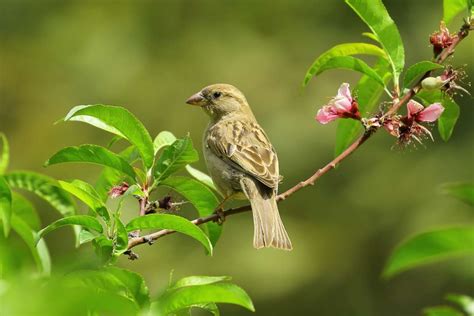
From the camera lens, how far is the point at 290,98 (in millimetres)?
13469

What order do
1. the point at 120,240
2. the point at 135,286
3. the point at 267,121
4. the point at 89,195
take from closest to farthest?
the point at 135,286 → the point at 120,240 → the point at 89,195 → the point at 267,121

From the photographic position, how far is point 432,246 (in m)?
1.77

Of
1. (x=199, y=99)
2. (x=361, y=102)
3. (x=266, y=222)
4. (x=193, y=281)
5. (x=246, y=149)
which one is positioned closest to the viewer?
(x=193, y=281)

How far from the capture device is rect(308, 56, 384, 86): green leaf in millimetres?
2850

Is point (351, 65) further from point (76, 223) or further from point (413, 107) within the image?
point (76, 223)

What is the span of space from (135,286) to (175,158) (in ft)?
2.41

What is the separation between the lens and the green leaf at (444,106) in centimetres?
307

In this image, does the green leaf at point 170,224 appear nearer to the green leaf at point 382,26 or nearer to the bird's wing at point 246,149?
the green leaf at point 382,26

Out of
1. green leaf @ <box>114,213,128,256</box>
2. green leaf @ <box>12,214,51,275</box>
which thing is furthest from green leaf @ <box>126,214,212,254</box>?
green leaf @ <box>12,214,51,275</box>

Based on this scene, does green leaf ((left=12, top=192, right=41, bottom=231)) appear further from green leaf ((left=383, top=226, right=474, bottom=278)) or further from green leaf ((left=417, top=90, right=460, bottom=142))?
green leaf ((left=383, top=226, right=474, bottom=278))

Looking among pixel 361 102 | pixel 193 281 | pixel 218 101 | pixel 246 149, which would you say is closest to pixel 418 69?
pixel 361 102

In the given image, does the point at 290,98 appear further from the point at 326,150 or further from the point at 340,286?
the point at 340,286

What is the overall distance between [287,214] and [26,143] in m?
4.06

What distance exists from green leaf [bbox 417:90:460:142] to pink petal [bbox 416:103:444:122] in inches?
2.7
